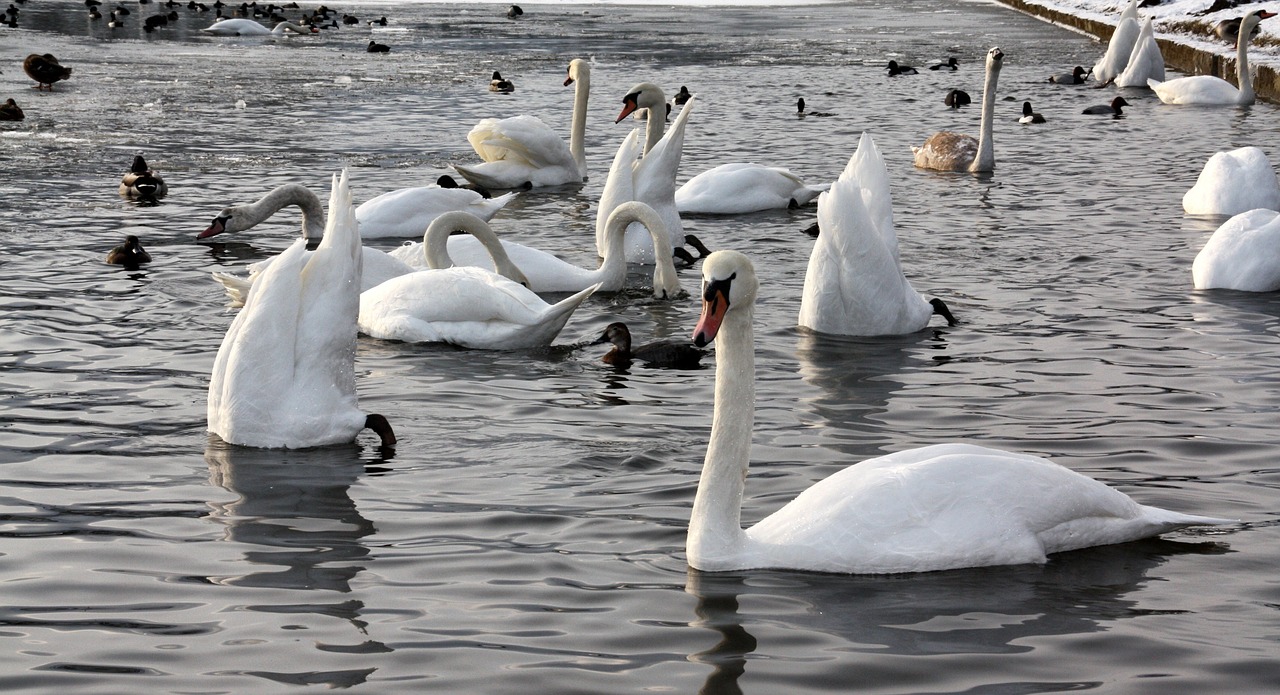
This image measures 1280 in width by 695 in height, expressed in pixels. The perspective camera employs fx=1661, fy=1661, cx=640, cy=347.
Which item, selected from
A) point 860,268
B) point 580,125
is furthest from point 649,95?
point 860,268

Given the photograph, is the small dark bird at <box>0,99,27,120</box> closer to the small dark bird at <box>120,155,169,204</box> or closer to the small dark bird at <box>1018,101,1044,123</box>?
the small dark bird at <box>120,155,169,204</box>

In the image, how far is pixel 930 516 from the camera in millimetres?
5562

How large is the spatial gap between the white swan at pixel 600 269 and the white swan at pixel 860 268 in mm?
1321

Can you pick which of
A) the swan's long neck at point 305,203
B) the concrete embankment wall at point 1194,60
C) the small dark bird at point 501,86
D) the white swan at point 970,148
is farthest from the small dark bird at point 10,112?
the concrete embankment wall at point 1194,60

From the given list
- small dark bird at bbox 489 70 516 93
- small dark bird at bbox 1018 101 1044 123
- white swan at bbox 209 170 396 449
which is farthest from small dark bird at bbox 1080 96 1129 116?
white swan at bbox 209 170 396 449

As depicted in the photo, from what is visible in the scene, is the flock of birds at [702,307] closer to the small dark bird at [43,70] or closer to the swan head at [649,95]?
the swan head at [649,95]

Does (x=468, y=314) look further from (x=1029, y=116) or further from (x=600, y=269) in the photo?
(x=1029, y=116)

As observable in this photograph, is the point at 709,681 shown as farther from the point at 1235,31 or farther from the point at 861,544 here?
the point at 1235,31

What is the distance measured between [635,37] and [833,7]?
22654 millimetres

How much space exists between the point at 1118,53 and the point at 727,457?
25.5 metres

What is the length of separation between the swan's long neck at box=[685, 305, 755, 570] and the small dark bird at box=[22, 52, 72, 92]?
888 inches

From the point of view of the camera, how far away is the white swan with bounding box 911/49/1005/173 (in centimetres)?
1752

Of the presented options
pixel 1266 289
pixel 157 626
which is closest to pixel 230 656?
pixel 157 626

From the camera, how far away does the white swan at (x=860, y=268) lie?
9.40 m
